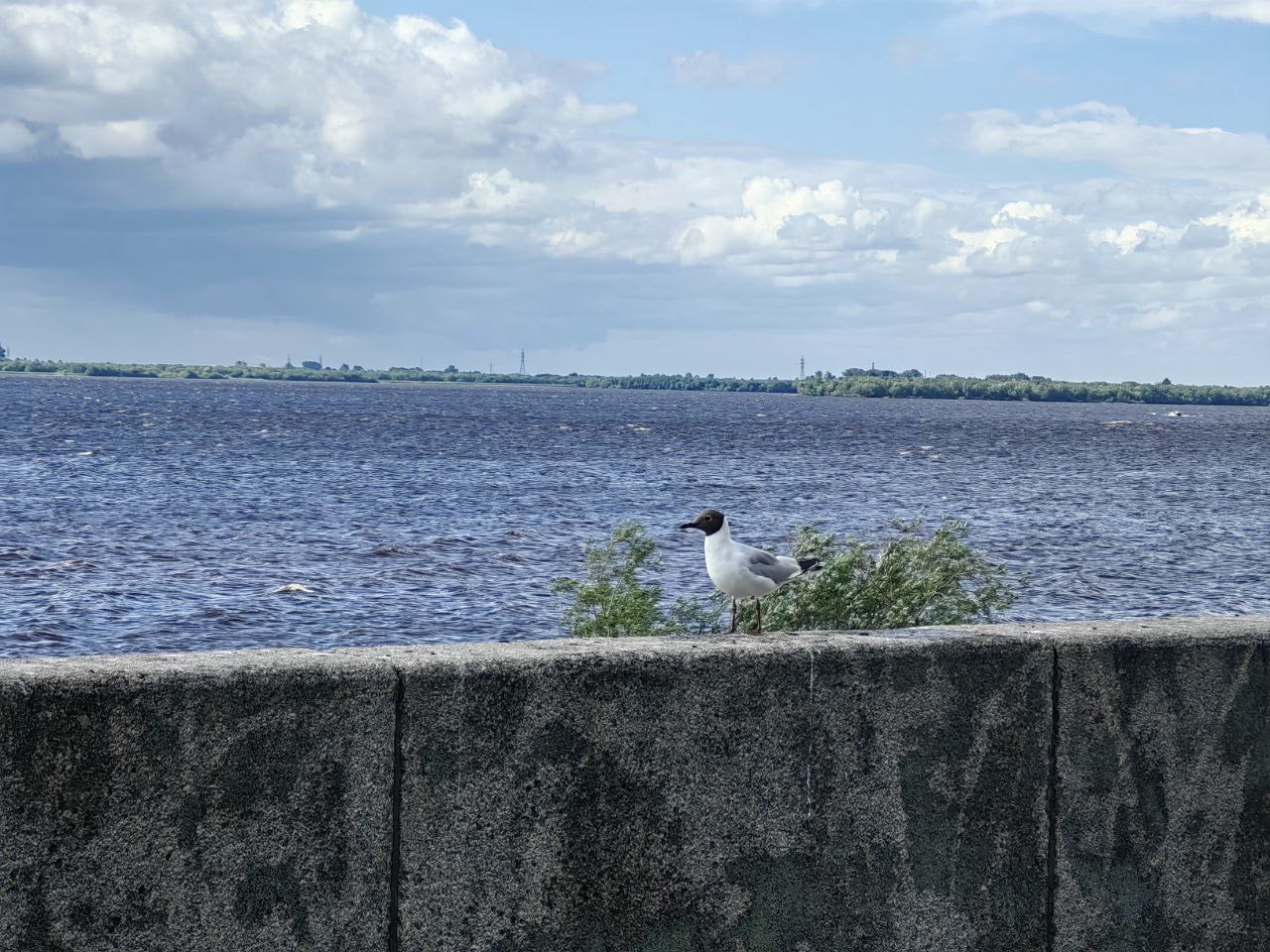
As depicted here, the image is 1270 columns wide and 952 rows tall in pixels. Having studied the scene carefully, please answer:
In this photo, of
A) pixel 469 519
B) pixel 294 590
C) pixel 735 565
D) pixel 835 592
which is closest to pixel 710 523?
pixel 735 565

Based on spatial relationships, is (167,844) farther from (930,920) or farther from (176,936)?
(930,920)

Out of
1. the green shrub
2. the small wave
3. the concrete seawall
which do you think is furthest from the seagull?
the small wave

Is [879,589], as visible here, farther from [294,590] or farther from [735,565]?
[294,590]

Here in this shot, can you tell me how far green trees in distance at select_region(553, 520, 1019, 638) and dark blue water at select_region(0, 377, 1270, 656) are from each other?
10209 millimetres

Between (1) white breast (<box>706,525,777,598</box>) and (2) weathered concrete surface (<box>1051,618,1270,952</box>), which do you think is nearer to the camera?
(2) weathered concrete surface (<box>1051,618,1270,952</box>)

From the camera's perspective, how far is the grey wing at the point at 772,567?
576 centimetres

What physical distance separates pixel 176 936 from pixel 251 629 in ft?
76.8

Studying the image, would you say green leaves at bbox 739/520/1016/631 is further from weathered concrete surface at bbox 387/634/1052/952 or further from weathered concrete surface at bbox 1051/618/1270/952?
weathered concrete surface at bbox 387/634/1052/952

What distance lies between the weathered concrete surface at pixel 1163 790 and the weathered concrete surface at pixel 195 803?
2006 mm

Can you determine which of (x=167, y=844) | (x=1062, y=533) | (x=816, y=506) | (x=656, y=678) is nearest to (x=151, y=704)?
(x=167, y=844)

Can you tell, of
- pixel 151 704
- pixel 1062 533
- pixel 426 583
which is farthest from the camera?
pixel 1062 533

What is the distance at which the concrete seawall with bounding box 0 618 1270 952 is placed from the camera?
11.6ft

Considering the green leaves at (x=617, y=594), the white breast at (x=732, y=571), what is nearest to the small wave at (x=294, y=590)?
the green leaves at (x=617, y=594)

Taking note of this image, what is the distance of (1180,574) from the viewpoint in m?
36.8
